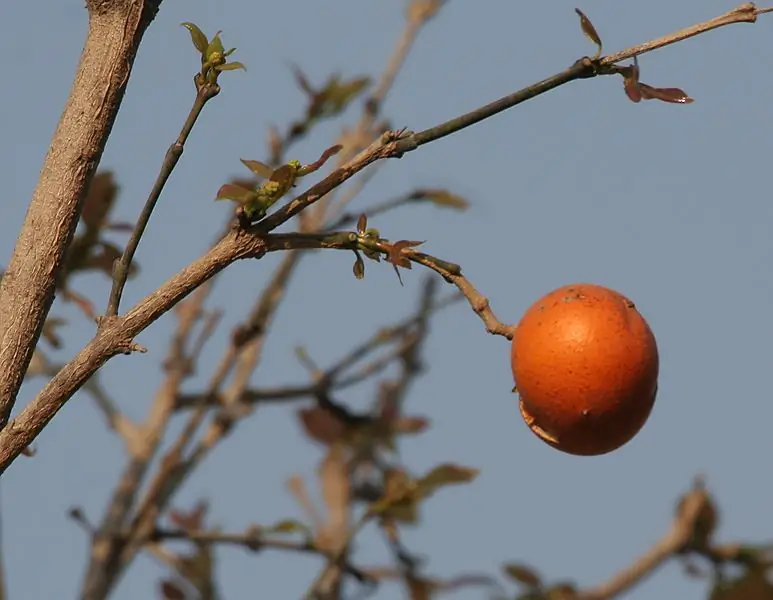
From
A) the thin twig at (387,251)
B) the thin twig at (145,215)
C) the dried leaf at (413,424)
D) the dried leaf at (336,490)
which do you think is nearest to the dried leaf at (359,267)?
the thin twig at (387,251)

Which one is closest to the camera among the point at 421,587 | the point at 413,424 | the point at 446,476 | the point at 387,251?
the point at 387,251

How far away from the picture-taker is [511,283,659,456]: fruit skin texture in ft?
5.90

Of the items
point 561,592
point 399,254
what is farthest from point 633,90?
point 561,592

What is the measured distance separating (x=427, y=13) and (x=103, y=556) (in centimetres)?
225

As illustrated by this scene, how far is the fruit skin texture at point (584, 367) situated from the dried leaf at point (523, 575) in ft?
4.43

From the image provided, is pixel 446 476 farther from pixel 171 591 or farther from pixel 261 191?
pixel 261 191

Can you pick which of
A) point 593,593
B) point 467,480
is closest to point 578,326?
point 467,480

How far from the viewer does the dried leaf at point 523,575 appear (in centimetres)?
315

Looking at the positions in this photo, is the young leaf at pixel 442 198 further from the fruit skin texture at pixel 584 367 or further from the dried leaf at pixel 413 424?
the fruit skin texture at pixel 584 367

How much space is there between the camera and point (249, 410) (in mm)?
3809

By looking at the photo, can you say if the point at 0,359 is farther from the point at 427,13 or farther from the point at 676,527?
the point at 427,13

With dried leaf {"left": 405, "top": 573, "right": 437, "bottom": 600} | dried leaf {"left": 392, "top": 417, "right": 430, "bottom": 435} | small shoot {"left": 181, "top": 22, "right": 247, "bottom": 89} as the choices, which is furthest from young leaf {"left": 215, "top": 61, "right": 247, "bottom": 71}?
dried leaf {"left": 392, "top": 417, "right": 430, "bottom": 435}

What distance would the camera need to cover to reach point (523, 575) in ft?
10.4

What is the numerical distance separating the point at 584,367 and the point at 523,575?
1.48m
